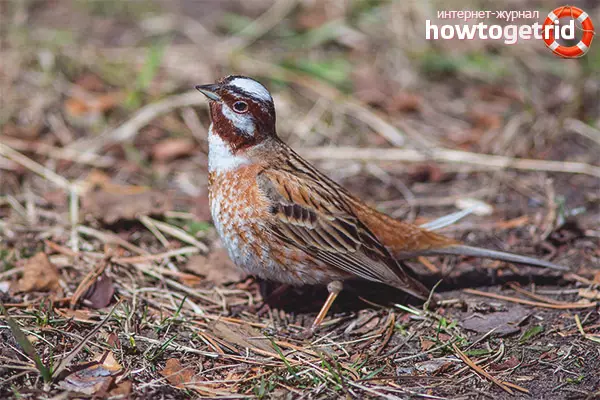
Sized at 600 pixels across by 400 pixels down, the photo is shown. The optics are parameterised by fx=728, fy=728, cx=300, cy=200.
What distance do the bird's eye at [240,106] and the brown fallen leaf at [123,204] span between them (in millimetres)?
1555

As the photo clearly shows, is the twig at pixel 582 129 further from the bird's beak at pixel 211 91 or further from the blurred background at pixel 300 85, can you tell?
the bird's beak at pixel 211 91

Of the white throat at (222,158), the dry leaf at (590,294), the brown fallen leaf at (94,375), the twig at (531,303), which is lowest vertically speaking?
the twig at (531,303)

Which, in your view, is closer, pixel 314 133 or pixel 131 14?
pixel 314 133

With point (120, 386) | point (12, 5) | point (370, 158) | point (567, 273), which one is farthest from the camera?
point (12, 5)

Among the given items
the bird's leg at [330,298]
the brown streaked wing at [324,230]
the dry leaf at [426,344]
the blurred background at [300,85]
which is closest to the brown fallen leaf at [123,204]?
the blurred background at [300,85]

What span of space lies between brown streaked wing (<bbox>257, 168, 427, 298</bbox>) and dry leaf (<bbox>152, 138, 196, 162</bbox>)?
2438 mm

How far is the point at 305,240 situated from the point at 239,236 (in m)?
0.46

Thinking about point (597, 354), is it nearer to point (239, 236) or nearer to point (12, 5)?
point (239, 236)

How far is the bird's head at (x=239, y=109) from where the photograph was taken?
508 cm

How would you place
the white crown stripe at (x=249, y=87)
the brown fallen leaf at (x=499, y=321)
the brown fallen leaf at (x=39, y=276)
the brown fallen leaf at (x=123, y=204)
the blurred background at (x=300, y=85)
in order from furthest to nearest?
1. the blurred background at (x=300, y=85)
2. the brown fallen leaf at (x=123, y=204)
3. the brown fallen leaf at (x=39, y=276)
4. the white crown stripe at (x=249, y=87)
5. the brown fallen leaf at (x=499, y=321)

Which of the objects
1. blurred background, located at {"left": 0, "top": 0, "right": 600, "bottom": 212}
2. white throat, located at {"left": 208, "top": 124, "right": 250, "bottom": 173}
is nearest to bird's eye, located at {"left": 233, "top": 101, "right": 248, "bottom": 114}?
white throat, located at {"left": 208, "top": 124, "right": 250, "bottom": 173}

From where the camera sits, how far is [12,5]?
9.19 m

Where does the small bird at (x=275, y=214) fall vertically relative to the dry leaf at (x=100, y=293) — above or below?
above

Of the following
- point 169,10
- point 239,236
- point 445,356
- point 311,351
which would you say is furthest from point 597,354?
point 169,10
